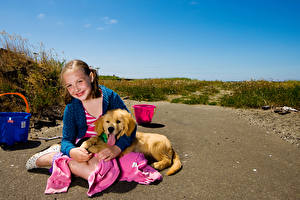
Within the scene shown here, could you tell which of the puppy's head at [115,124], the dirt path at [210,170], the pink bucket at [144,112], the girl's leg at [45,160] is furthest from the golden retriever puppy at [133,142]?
the pink bucket at [144,112]

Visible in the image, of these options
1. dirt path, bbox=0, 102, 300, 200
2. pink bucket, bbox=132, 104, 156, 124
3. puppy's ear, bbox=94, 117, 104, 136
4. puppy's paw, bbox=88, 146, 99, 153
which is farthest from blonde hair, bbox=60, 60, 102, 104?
pink bucket, bbox=132, 104, 156, 124

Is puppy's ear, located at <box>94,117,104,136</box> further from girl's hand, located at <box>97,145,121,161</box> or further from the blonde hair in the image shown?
the blonde hair

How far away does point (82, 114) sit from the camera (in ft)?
8.14

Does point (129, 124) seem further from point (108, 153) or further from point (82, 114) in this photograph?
point (82, 114)

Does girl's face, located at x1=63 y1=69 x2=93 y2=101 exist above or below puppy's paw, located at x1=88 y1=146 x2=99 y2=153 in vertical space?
above

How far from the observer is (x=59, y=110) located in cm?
578

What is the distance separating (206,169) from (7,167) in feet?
9.49

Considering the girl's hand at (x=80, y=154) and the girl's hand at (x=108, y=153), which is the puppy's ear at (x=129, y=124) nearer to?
the girl's hand at (x=108, y=153)

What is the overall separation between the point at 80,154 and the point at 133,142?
0.67 m

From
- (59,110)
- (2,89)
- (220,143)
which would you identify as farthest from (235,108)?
(2,89)

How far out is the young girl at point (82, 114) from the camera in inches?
89.0

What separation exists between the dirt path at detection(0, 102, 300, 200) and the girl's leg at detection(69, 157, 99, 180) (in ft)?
0.45

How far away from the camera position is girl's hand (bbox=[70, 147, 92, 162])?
228 centimetres

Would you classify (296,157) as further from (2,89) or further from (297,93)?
(2,89)
